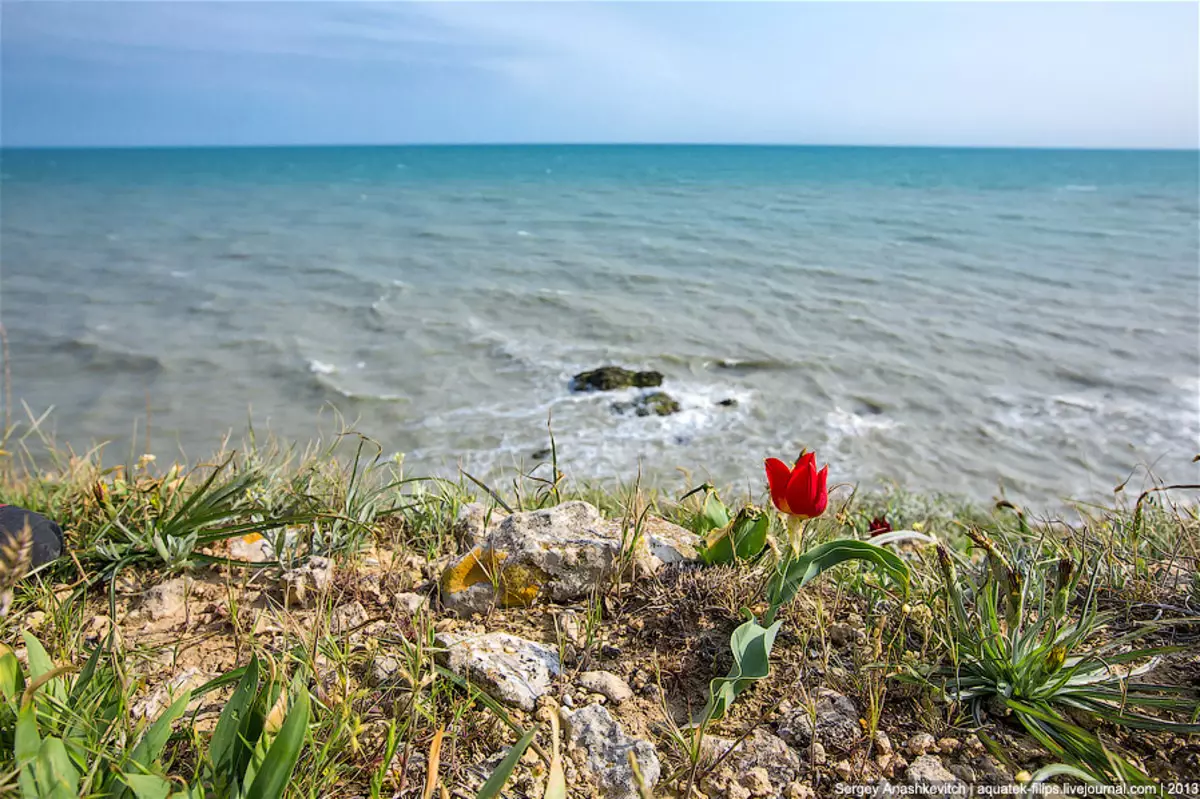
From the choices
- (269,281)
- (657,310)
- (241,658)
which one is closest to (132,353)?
(269,281)

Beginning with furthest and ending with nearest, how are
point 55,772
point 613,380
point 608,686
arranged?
point 613,380 < point 608,686 < point 55,772

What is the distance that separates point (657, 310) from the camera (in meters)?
12.8

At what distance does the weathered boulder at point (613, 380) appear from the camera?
9.20m

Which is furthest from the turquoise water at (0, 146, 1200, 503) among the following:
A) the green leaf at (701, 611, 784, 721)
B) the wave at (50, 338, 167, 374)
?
the green leaf at (701, 611, 784, 721)

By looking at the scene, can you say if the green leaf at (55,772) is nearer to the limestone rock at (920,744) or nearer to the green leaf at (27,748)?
the green leaf at (27,748)

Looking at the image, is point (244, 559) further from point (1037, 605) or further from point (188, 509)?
point (1037, 605)

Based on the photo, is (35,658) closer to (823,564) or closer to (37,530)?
(37,530)

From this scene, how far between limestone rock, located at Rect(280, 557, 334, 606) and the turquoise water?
Answer: 1089mm

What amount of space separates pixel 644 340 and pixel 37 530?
9266 mm

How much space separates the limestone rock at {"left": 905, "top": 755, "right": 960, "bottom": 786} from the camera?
147 cm

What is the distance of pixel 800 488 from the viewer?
5.56 ft

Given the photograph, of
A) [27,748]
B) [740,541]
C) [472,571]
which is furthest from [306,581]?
[740,541]

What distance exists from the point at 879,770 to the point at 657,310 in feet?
37.9

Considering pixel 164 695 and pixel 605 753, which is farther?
pixel 164 695
